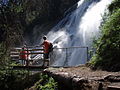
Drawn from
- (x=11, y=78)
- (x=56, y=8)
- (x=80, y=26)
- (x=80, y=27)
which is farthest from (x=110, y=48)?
(x=56, y=8)

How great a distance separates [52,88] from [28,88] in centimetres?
369

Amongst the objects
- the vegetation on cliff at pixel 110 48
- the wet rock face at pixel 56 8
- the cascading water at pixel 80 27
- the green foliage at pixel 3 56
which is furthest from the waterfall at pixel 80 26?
the vegetation on cliff at pixel 110 48

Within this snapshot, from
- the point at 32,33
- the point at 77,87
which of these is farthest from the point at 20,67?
the point at 32,33

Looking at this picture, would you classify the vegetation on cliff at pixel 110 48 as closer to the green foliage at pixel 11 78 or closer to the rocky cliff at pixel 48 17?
the green foliage at pixel 11 78

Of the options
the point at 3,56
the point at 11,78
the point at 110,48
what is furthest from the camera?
the point at 11,78

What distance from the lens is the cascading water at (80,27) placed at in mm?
28719

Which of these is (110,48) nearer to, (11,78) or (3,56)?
(3,56)

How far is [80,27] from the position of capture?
1223 inches

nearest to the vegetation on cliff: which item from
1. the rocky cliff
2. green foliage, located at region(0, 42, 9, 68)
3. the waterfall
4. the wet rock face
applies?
green foliage, located at region(0, 42, 9, 68)

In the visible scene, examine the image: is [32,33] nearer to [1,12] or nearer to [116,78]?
[1,12]

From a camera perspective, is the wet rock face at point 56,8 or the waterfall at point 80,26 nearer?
the waterfall at point 80,26

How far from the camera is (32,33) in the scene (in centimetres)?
4256

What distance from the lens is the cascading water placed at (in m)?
28.7

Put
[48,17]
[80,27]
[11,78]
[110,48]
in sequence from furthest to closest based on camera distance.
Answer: [48,17] → [80,27] → [11,78] → [110,48]
